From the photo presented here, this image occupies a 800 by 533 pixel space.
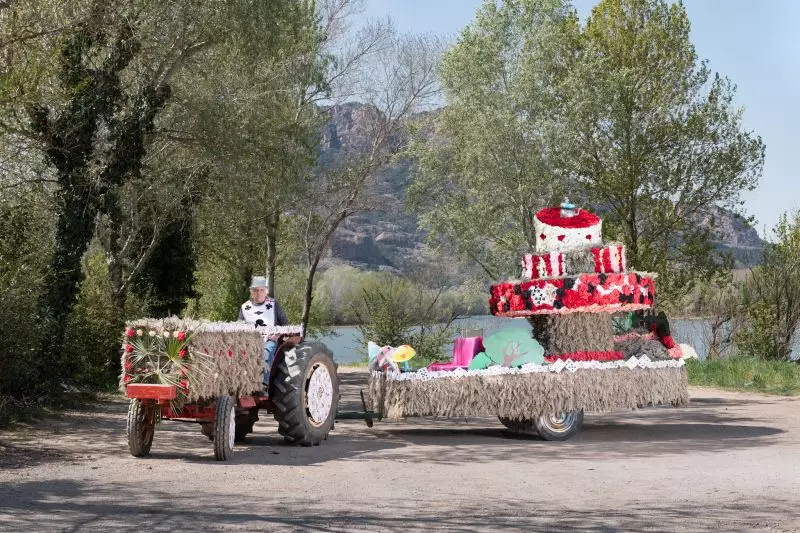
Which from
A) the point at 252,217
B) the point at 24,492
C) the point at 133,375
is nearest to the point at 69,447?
the point at 133,375

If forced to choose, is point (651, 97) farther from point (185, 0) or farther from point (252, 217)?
point (185, 0)

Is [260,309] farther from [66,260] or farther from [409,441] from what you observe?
[66,260]

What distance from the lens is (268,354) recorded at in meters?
12.3

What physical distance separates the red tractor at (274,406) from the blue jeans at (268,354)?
0.16 ft

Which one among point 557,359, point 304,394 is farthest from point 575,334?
point 304,394

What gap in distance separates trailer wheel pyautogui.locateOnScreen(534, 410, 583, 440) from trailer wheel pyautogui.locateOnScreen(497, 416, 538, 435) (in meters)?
0.10

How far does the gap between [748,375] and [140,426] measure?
62.9 ft

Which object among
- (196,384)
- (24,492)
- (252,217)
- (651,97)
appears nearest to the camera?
(24,492)

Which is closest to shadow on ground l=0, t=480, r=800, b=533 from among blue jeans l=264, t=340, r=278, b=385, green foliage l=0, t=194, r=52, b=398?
blue jeans l=264, t=340, r=278, b=385

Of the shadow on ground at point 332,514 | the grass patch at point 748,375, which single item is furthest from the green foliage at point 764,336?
the shadow on ground at point 332,514

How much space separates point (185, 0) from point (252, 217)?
8.85 meters

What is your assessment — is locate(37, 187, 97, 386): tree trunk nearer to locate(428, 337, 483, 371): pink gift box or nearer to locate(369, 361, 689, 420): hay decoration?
locate(369, 361, 689, 420): hay decoration

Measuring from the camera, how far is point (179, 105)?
67.6ft

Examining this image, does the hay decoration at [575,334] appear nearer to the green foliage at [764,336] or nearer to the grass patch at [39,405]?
the grass patch at [39,405]
